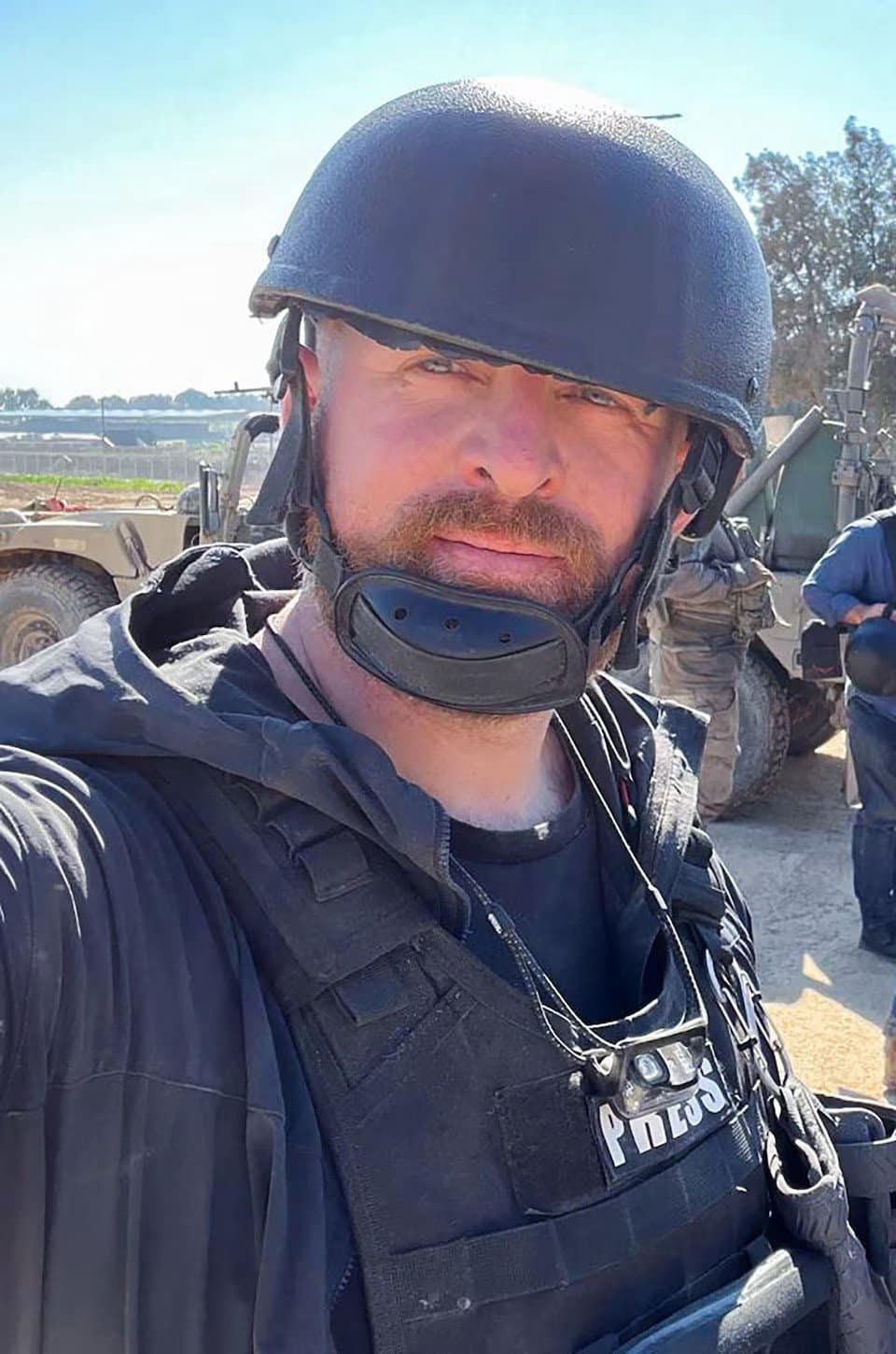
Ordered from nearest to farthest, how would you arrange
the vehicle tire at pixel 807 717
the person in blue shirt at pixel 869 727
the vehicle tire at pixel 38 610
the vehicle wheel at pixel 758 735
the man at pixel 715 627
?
the person in blue shirt at pixel 869 727 < the man at pixel 715 627 < the vehicle wheel at pixel 758 735 < the vehicle tire at pixel 807 717 < the vehicle tire at pixel 38 610

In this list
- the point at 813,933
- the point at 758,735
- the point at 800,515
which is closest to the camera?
the point at 813,933

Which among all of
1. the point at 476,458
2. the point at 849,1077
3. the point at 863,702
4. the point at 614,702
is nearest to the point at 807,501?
the point at 863,702

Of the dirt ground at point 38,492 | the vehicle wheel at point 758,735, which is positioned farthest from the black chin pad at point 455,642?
the dirt ground at point 38,492

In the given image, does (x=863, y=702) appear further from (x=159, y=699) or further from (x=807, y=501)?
(x=159, y=699)

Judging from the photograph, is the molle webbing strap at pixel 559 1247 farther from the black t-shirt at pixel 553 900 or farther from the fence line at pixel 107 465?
the fence line at pixel 107 465

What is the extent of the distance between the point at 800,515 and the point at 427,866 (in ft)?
21.4

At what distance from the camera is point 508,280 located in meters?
1.32

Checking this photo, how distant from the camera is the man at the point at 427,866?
1.02m

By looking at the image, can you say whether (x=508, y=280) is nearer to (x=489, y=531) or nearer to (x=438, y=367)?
(x=438, y=367)

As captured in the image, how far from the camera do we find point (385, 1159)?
1095 millimetres

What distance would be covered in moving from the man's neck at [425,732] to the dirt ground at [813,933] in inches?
120

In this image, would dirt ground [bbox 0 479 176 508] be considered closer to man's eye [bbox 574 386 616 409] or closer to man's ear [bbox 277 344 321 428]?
man's ear [bbox 277 344 321 428]

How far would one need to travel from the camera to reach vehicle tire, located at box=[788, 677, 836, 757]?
7.32 m

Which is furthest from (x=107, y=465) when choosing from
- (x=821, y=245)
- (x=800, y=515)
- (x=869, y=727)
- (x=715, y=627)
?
(x=869, y=727)
